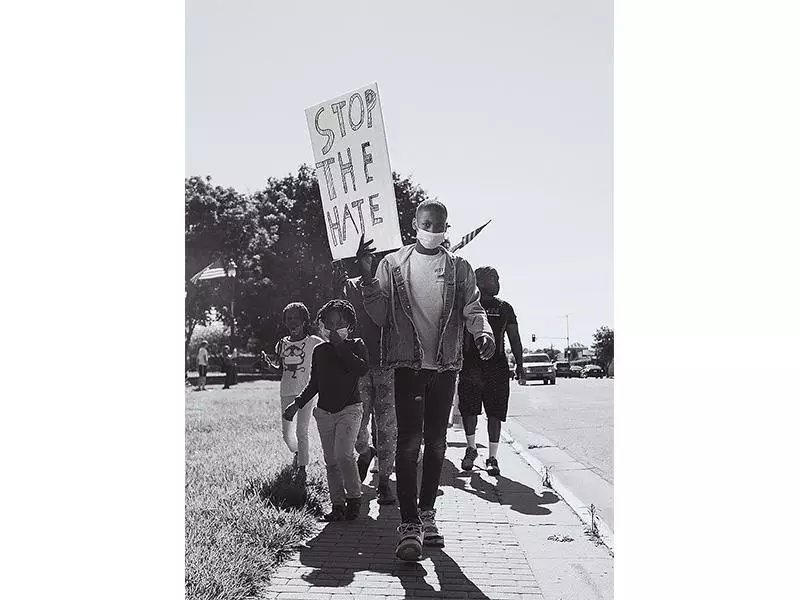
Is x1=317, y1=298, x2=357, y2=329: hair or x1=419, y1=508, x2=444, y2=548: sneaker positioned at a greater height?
x1=317, y1=298, x2=357, y2=329: hair

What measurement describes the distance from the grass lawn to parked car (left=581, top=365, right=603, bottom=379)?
63.1 inches

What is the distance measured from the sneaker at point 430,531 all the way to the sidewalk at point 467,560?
48 mm

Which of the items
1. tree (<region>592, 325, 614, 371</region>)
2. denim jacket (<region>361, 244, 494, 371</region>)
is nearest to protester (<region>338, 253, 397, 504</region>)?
denim jacket (<region>361, 244, 494, 371</region>)

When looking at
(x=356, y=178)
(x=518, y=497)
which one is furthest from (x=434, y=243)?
(x=518, y=497)

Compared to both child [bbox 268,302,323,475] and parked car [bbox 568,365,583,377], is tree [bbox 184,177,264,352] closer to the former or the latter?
child [bbox 268,302,323,475]

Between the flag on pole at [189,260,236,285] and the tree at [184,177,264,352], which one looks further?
the flag on pole at [189,260,236,285]

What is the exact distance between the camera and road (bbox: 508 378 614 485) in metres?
4.96

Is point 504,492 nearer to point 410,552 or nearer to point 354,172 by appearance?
point 410,552

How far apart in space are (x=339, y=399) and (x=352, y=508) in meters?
0.58

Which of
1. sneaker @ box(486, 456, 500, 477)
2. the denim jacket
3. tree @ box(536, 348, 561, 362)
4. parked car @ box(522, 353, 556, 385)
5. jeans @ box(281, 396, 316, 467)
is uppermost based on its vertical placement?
the denim jacket

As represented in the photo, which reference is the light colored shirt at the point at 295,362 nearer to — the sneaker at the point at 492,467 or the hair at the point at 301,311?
the hair at the point at 301,311
